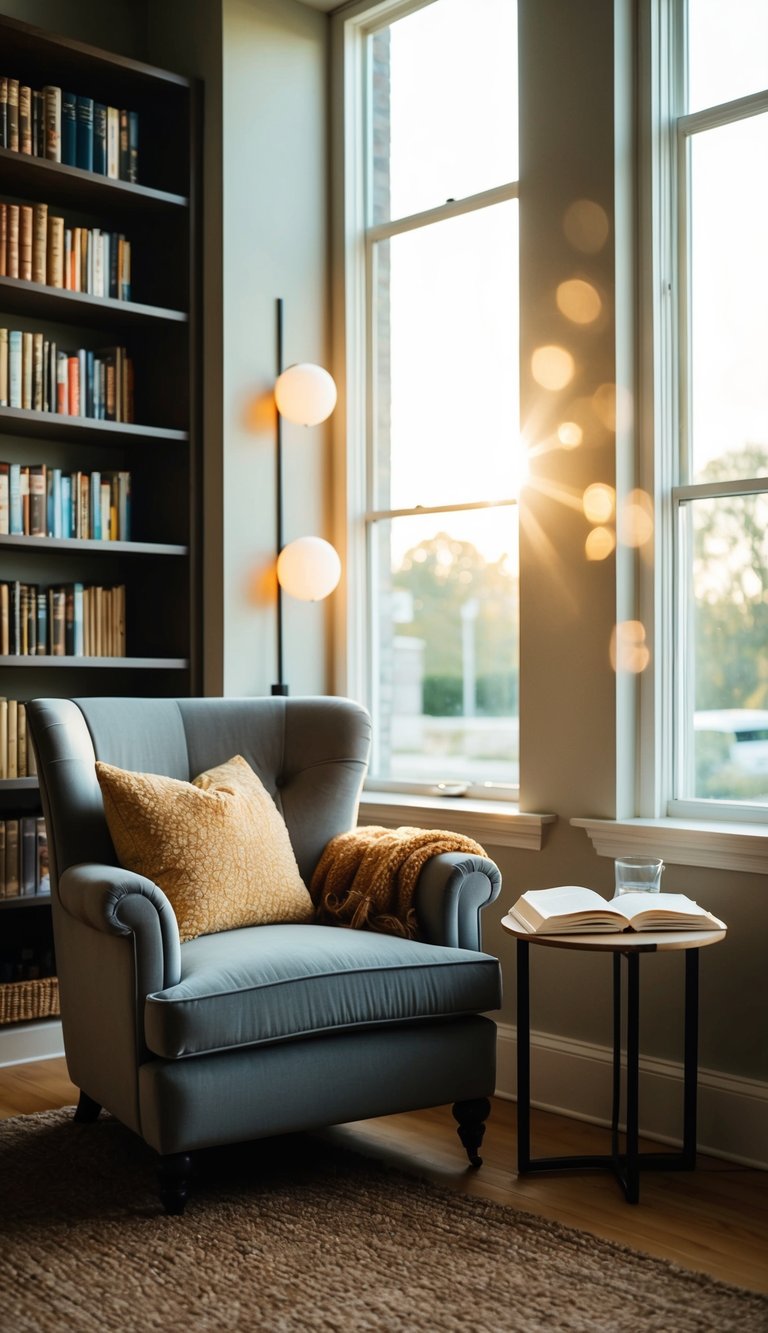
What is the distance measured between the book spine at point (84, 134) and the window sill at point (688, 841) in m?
2.33

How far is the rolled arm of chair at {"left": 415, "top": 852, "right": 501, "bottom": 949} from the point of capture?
9.31 ft

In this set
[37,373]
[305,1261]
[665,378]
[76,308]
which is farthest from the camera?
[76,308]

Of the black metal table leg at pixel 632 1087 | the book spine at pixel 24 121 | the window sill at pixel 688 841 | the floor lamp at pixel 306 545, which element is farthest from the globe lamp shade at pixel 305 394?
the black metal table leg at pixel 632 1087

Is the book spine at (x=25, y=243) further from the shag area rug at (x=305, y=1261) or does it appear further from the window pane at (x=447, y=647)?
the shag area rug at (x=305, y=1261)

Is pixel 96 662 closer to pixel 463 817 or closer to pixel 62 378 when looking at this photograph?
pixel 62 378

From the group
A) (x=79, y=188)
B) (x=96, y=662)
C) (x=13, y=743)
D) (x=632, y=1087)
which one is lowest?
(x=632, y=1087)

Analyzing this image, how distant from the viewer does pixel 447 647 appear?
3.86 meters

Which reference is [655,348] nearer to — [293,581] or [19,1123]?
[293,581]

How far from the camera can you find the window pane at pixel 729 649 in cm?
303

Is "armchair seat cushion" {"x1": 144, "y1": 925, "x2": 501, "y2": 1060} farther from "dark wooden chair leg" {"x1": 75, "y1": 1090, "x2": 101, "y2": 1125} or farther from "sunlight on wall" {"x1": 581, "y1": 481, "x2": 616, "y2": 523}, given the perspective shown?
"sunlight on wall" {"x1": 581, "y1": 481, "x2": 616, "y2": 523}

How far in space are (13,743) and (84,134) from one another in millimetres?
1761

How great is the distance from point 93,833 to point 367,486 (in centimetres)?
168

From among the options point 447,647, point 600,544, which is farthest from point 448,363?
point 600,544

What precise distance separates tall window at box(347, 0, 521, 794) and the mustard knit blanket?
70 centimetres
